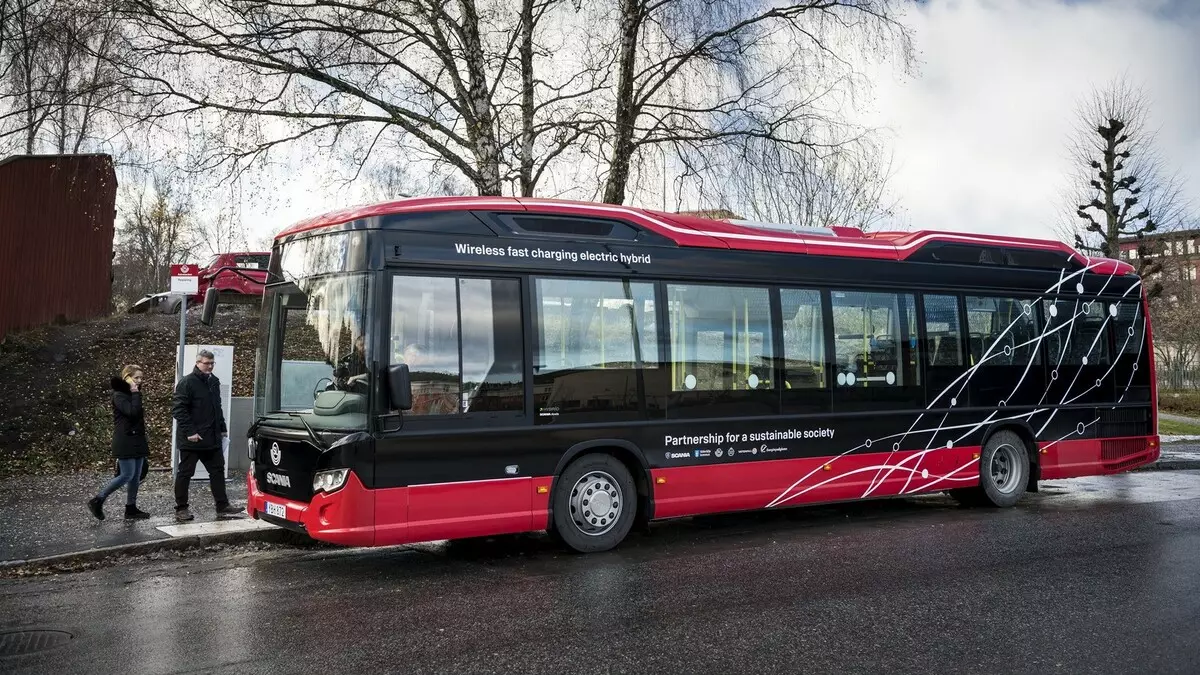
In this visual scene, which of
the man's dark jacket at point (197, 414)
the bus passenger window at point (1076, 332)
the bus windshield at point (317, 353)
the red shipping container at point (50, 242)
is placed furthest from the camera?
the red shipping container at point (50, 242)

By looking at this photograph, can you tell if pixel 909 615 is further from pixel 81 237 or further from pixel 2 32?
pixel 81 237

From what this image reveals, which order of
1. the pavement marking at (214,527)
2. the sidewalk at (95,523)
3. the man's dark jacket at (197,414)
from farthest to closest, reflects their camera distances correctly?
1. the man's dark jacket at (197,414)
2. the pavement marking at (214,527)
3. the sidewalk at (95,523)

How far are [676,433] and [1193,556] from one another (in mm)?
4465

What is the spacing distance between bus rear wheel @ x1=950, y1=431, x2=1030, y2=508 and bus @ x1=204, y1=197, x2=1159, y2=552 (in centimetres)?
3

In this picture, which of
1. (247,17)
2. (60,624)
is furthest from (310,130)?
(60,624)

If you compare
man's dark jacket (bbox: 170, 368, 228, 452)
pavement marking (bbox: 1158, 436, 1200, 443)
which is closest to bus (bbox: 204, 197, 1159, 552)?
man's dark jacket (bbox: 170, 368, 228, 452)

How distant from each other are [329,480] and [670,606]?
2879 millimetres

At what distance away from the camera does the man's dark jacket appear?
1059cm

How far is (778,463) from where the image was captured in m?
10.0

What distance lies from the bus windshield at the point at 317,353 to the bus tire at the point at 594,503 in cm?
196

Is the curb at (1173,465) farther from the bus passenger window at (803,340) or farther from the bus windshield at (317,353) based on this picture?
the bus windshield at (317,353)

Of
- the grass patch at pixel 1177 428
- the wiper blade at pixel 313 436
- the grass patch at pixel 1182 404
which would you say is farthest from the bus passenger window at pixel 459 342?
the grass patch at pixel 1182 404

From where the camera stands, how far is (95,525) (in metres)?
10.2

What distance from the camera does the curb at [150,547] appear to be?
8.55m
